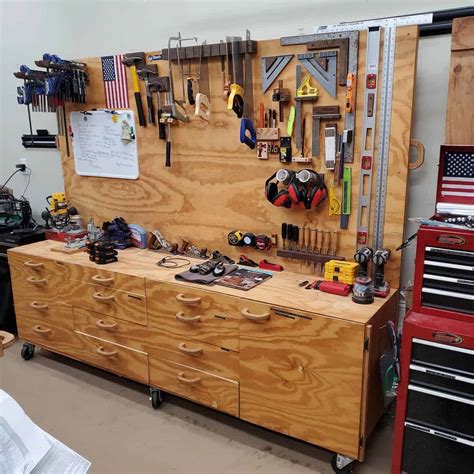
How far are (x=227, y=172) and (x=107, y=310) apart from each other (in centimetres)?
96

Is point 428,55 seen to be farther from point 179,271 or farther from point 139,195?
point 139,195

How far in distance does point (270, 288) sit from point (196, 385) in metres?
0.59

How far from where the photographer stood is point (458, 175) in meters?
1.64

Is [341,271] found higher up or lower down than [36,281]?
higher up

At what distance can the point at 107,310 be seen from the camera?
2355 mm

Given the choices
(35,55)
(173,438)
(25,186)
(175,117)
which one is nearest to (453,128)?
(175,117)

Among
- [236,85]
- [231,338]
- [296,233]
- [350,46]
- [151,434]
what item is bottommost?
[151,434]

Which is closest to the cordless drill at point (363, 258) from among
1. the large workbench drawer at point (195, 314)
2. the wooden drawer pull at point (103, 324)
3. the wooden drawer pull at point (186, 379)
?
the large workbench drawer at point (195, 314)

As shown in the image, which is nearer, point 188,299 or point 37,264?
point 188,299

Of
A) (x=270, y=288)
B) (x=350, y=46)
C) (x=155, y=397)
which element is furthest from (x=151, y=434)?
(x=350, y=46)

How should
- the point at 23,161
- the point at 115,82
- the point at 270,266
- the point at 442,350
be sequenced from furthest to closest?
the point at 23,161 → the point at 115,82 → the point at 270,266 → the point at 442,350

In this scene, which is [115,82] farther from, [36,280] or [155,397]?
[155,397]

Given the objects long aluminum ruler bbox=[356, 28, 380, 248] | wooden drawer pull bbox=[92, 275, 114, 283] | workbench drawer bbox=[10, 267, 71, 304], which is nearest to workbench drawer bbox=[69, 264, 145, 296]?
wooden drawer pull bbox=[92, 275, 114, 283]

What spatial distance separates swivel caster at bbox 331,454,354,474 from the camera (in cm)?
179
